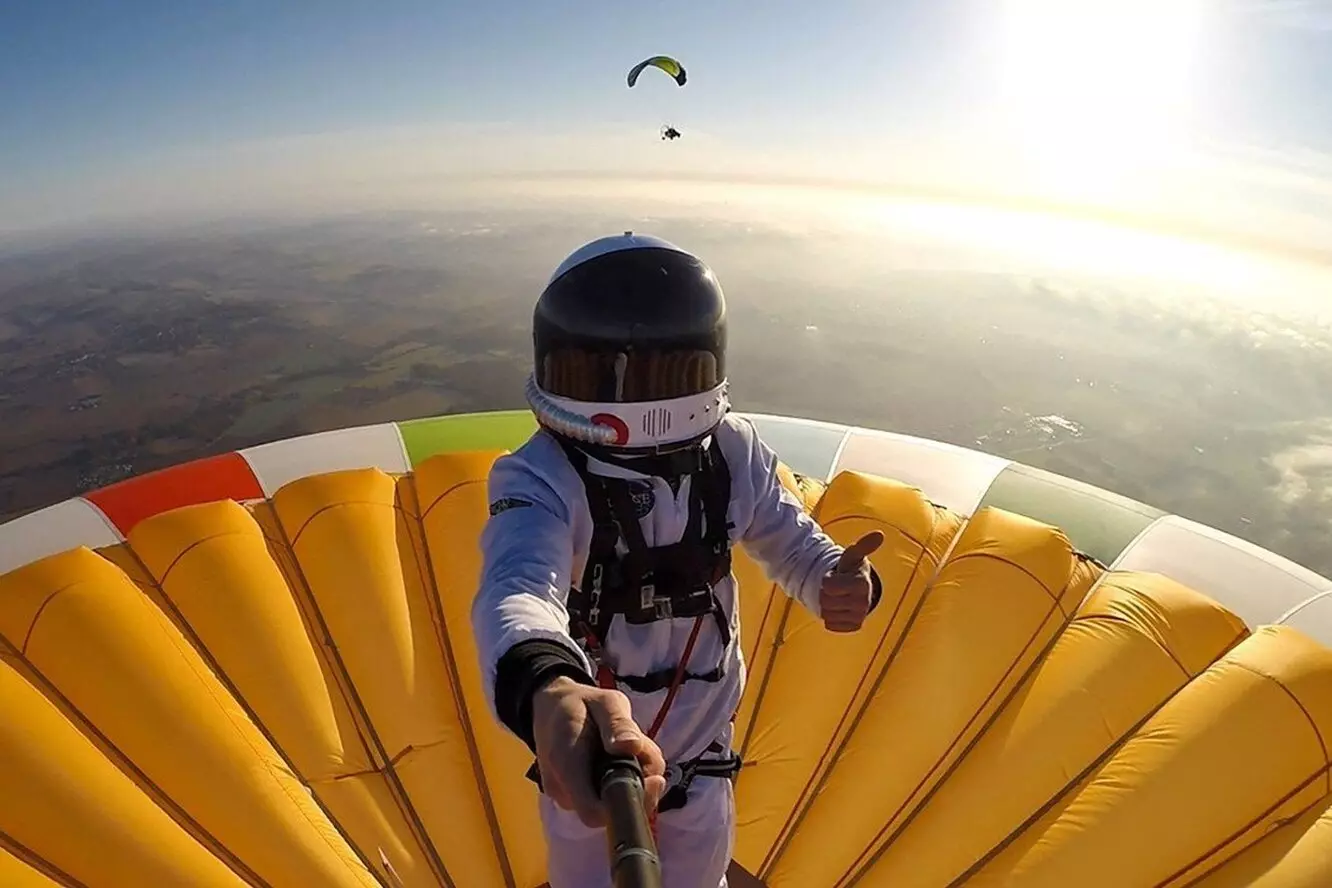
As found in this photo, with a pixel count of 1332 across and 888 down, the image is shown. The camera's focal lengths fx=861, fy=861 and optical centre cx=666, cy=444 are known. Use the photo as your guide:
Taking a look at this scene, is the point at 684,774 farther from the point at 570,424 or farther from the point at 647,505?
the point at 570,424

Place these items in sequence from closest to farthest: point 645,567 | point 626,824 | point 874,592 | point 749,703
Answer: point 626,824 → point 645,567 → point 874,592 → point 749,703

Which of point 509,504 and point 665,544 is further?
point 665,544

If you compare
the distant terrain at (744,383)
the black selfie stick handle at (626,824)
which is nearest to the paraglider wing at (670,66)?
Result: the black selfie stick handle at (626,824)

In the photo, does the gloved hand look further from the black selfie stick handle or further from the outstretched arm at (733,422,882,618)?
the outstretched arm at (733,422,882,618)

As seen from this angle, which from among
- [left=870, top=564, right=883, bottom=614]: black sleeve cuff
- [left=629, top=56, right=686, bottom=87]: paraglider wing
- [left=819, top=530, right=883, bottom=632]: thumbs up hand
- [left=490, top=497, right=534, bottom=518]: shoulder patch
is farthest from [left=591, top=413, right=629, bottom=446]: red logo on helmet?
[left=629, top=56, right=686, bottom=87]: paraglider wing

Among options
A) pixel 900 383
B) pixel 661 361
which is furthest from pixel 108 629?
pixel 900 383

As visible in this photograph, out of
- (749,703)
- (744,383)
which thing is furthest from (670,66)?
(744,383)

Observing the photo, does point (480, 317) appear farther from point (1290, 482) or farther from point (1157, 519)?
point (1157, 519)
